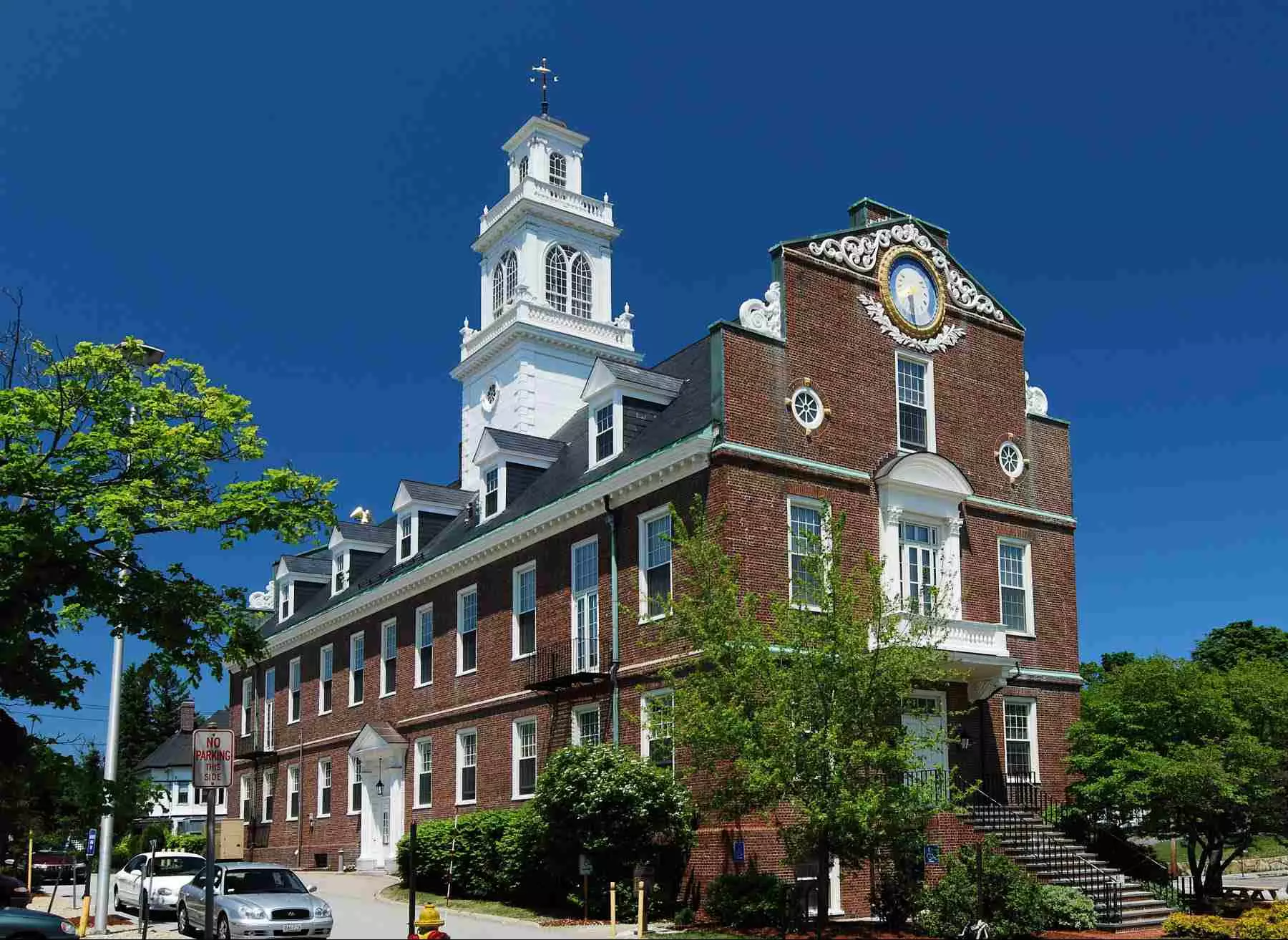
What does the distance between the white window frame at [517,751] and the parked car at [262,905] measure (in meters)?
9.02

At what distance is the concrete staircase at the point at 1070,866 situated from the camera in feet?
85.1

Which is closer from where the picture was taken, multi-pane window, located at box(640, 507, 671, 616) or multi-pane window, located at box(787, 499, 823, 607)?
multi-pane window, located at box(787, 499, 823, 607)

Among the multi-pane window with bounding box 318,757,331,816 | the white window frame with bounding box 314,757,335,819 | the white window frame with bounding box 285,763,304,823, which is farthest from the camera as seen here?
the white window frame with bounding box 285,763,304,823

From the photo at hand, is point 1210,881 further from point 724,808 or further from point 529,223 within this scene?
point 529,223

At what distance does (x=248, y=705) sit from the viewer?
5416 cm

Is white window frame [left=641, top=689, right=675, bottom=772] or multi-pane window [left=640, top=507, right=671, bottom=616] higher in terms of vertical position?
multi-pane window [left=640, top=507, right=671, bottom=616]

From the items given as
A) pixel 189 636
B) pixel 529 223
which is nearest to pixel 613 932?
pixel 189 636

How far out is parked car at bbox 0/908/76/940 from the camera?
19453 millimetres

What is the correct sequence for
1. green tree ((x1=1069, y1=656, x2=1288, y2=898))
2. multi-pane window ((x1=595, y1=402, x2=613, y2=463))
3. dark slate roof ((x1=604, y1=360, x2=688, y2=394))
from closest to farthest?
green tree ((x1=1069, y1=656, x2=1288, y2=898))
dark slate roof ((x1=604, y1=360, x2=688, y2=394))
multi-pane window ((x1=595, y1=402, x2=613, y2=463))

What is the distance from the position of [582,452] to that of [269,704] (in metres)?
22.4

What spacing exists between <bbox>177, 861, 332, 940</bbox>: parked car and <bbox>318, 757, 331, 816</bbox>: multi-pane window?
66.1 ft

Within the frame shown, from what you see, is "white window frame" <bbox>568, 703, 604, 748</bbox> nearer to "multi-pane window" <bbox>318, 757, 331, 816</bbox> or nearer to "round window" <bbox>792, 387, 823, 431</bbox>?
"round window" <bbox>792, 387, 823, 431</bbox>

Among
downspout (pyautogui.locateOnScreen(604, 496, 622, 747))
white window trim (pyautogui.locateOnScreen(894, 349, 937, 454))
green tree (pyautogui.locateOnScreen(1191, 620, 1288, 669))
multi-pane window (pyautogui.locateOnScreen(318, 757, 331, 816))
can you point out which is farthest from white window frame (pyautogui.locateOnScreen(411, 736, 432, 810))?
green tree (pyautogui.locateOnScreen(1191, 620, 1288, 669))

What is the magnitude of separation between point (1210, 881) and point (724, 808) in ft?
39.8
